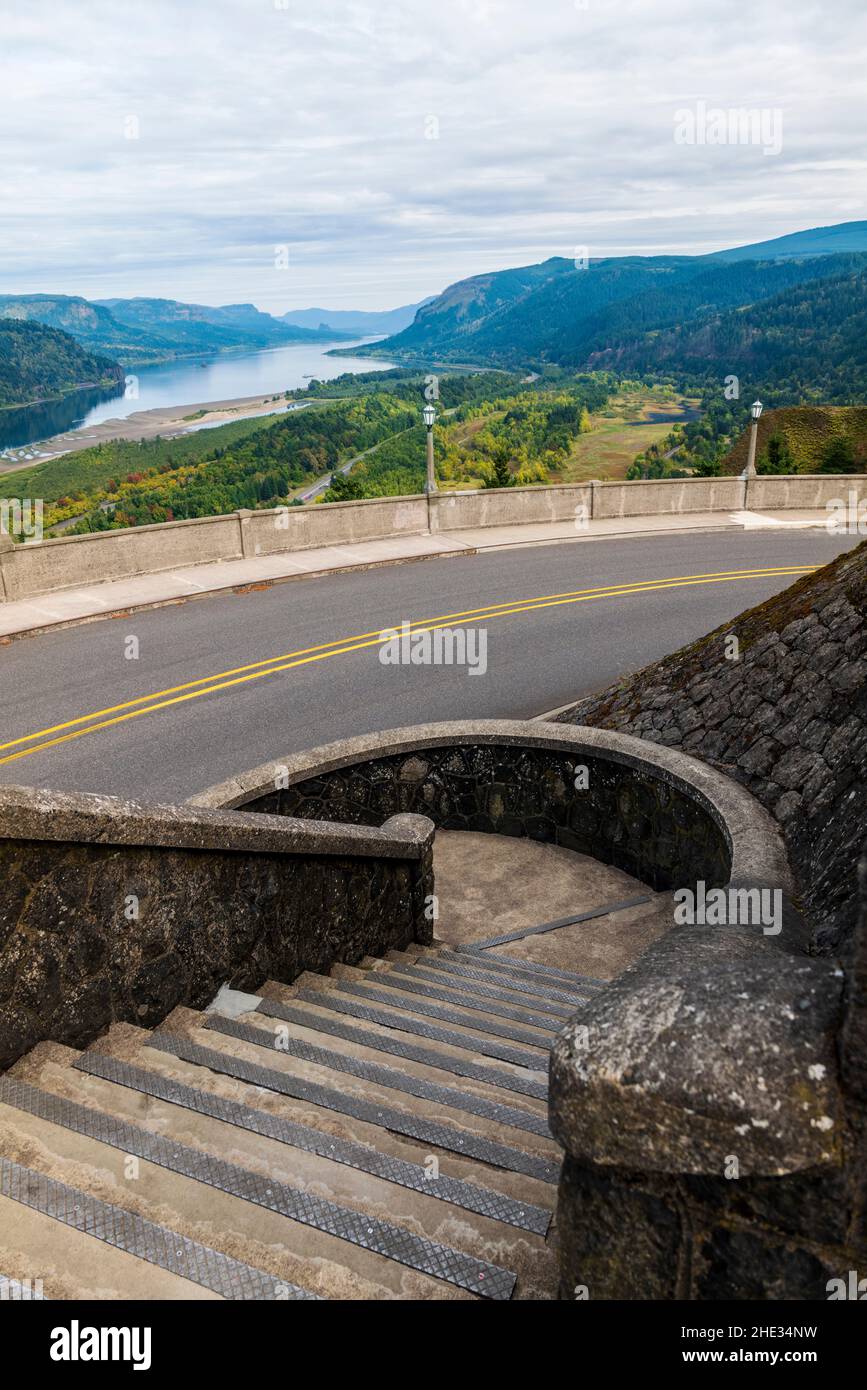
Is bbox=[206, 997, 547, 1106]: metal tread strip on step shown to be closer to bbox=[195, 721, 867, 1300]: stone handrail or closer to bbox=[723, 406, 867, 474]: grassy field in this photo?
bbox=[195, 721, 867, 1300]: stone handrail

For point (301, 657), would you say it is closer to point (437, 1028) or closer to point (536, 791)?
point (536, 791)

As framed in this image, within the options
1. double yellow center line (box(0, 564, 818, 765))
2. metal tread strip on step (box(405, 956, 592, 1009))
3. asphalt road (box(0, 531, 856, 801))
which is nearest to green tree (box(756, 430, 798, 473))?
asphalt road (box(0, 531, 856, 801))

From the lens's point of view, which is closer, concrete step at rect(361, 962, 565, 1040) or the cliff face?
concrete step at rect(361, 962, 565, 1040)

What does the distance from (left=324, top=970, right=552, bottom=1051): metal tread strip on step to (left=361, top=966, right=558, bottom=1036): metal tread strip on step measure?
3 cm

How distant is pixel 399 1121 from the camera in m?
3.72

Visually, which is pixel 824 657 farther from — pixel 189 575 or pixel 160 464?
pixel 160 464

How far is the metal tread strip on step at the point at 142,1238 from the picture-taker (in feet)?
8.48

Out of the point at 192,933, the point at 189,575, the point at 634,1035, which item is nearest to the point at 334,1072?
the point at 192,933

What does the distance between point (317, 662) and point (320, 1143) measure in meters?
11.6

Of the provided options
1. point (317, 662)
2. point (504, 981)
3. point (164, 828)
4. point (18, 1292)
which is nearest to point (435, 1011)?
point (504, 981)

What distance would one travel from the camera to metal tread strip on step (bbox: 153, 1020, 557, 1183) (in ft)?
11.4

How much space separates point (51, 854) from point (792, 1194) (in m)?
3.26

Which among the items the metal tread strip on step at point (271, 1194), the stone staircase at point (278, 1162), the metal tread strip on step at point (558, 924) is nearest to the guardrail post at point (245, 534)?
the metal tread strip on step at point (558, 924)
